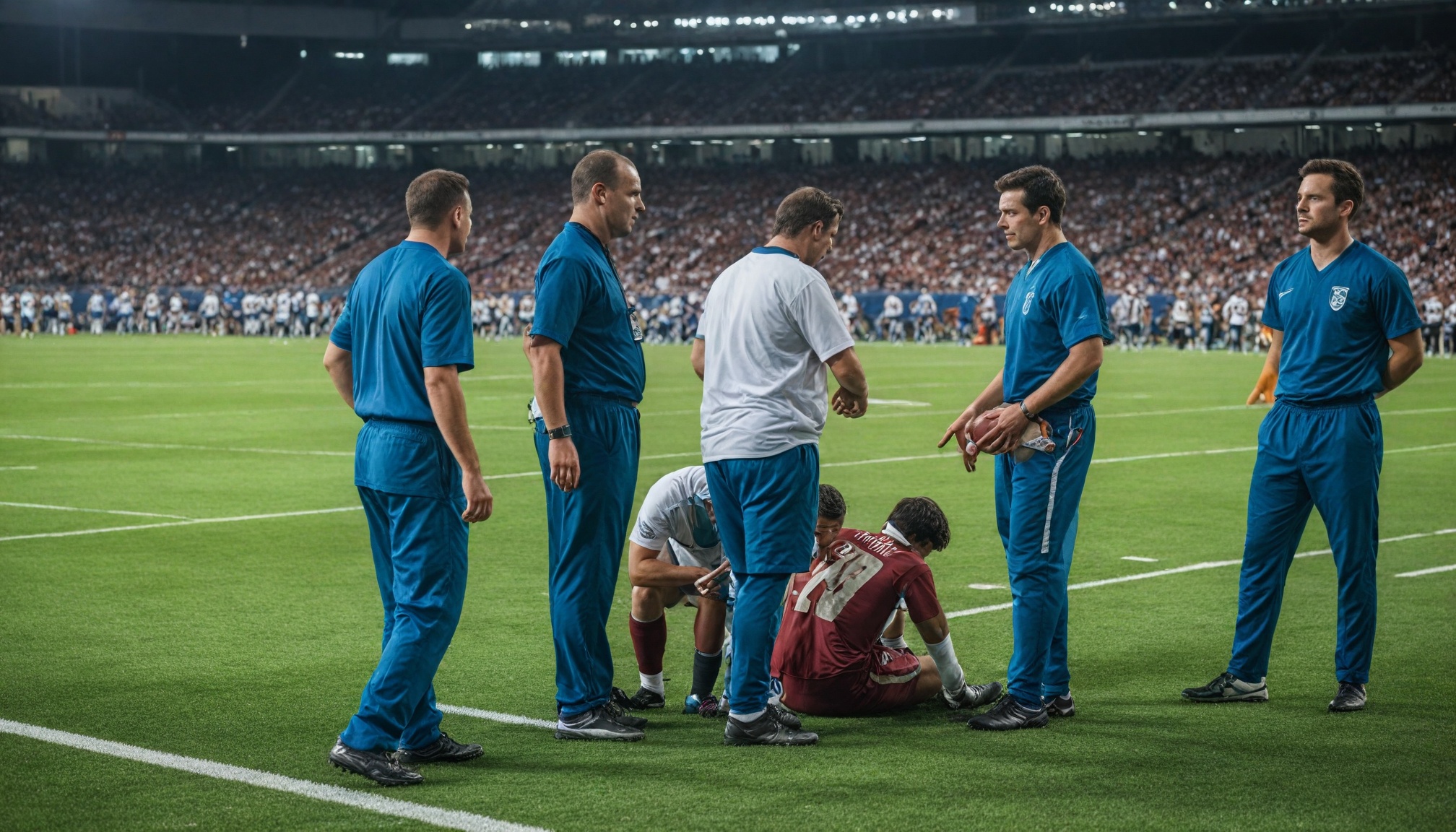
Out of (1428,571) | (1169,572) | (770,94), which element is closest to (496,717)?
(1169,572)

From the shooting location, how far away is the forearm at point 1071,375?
622cm

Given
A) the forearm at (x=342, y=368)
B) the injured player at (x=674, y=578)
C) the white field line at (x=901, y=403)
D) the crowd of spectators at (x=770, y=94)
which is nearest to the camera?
the forearm at (x=342, y=368)

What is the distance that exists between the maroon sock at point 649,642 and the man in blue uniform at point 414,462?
124cm

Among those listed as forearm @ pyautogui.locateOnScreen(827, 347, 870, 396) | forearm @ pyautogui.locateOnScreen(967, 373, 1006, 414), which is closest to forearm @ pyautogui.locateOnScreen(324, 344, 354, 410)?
forearm @ pyautogui.locateOnScreen(827, 347, 870, 396)

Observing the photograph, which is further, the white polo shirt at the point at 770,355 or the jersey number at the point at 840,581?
the jersey number at the point at 840,581

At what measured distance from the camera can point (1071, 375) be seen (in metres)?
6.21

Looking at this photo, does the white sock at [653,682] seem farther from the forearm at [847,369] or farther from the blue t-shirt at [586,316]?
the forearm at [847,369]

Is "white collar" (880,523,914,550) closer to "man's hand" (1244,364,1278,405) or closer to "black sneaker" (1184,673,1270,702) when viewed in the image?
"black sneaker" (1184,673,1270,702)

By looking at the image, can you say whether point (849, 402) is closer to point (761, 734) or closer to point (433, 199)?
point (761, 734)

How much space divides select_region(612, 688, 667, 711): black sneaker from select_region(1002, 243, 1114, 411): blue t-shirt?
6.42 feet

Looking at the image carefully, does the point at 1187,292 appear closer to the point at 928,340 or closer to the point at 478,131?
the point at 928,340

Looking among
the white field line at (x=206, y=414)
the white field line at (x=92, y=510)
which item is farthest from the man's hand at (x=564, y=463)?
the white field line at (x=206, y=414)

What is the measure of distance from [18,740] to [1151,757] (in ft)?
13.9

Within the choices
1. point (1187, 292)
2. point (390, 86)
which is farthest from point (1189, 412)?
point (390, 86)
